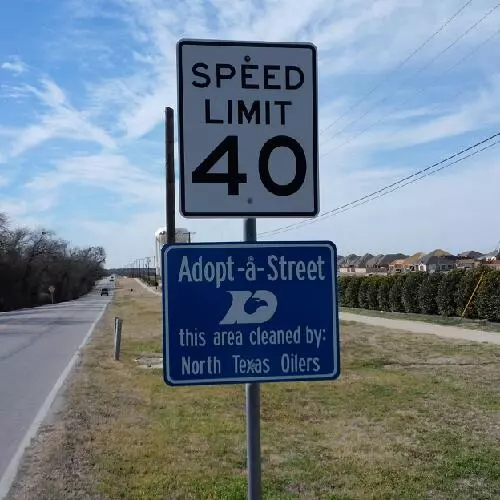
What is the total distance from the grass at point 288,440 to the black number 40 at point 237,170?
10.5ft

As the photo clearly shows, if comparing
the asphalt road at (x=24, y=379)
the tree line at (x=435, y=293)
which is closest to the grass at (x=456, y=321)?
the tree line at (x=435, y=293)

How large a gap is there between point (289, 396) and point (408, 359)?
550cm

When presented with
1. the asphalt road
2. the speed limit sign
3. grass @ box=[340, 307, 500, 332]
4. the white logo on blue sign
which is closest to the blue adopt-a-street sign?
the white logo on blue sign

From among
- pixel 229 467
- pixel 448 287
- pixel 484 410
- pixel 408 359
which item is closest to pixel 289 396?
pixel 484 410

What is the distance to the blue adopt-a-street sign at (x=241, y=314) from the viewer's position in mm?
2619

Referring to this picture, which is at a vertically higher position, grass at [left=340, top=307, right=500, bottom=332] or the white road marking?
grass at [left=340, top=307, right=500, bottom=332]

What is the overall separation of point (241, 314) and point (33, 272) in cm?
9181

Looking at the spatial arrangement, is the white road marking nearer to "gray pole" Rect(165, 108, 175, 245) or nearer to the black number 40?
"gray pole" Rect(165, 108, 175, 245)

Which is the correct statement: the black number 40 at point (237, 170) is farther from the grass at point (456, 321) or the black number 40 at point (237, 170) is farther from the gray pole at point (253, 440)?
the grass at point (456, 321)

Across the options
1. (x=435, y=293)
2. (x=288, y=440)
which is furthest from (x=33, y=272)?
(x=288, y=440)

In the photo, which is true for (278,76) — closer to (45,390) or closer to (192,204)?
(192,204)

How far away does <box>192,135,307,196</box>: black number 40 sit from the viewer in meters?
2.67

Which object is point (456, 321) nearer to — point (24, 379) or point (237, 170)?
point (24, 379)

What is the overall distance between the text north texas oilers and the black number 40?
0.26ft
